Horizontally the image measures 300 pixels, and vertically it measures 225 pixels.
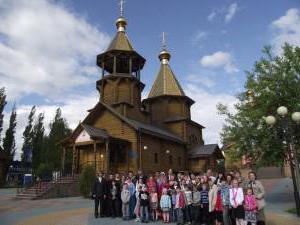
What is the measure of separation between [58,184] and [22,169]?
30.9 metres

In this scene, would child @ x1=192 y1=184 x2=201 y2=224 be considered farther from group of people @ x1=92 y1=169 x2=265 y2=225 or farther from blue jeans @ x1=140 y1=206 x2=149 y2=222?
blue jeans @ x1=140 y1=206 x2=149 y2=222

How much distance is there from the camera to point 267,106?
1650cm

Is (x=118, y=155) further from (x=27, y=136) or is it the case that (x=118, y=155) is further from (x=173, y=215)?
(x=27, y=136)

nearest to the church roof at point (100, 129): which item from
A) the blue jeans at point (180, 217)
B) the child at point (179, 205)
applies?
the child at point (179, 205)

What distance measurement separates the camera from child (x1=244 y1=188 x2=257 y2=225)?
31.0 ft

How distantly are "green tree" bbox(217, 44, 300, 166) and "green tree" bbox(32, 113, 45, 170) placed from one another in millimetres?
35649

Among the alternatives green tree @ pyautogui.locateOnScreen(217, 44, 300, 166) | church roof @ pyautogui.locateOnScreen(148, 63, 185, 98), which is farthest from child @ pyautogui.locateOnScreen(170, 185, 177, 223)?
church roof @ pyautogui.locateOnScreen(148, 63, 185, 98)

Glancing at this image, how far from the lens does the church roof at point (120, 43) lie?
103ft

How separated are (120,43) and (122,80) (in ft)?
12.9

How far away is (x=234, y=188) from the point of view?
32.5ft

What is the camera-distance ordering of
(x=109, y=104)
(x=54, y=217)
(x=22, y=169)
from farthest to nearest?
(x=22, y=169), (x=109, y=104), (x=54, y=217)

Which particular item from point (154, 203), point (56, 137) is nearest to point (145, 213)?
point (154, 203)

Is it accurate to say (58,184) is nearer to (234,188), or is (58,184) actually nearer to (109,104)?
(109,104)

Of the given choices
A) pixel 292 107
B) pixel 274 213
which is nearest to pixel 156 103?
pixel 292 107
